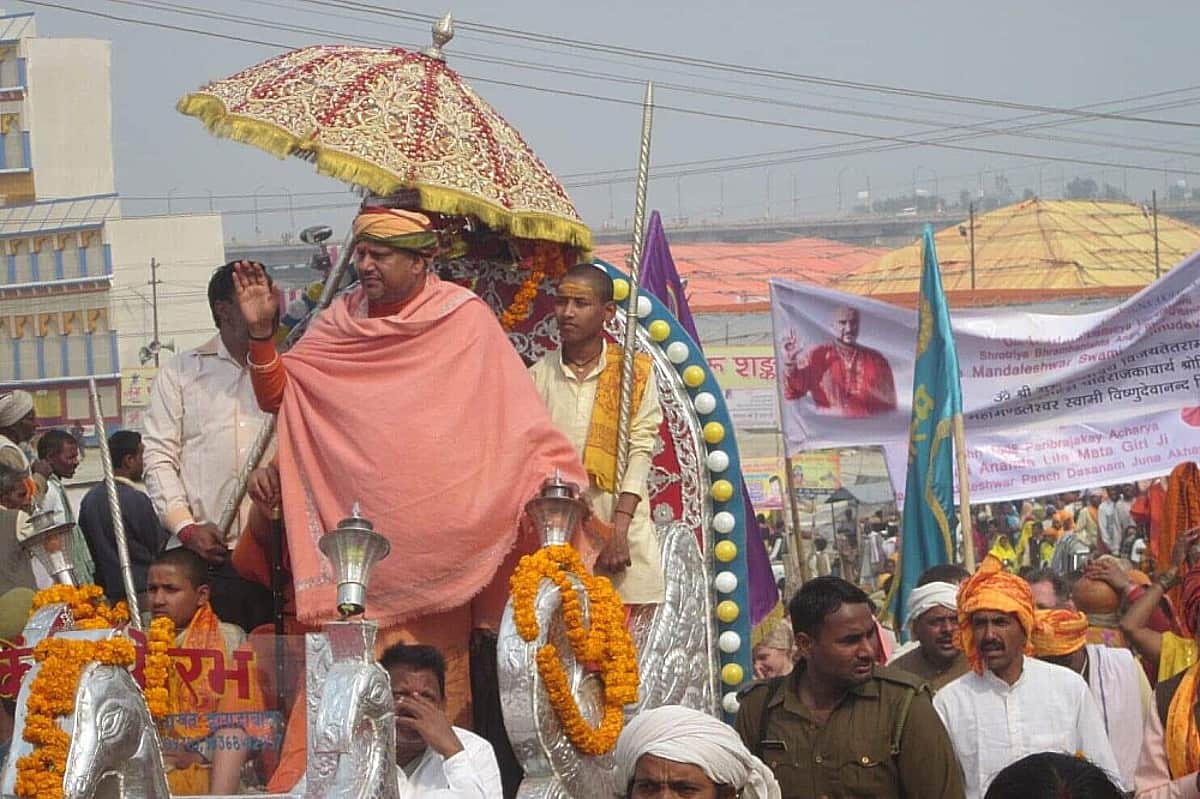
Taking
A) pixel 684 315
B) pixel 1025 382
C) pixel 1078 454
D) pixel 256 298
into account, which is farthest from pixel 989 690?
pixel 1025 382

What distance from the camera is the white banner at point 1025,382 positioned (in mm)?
12375

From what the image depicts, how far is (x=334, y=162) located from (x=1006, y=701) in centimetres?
269

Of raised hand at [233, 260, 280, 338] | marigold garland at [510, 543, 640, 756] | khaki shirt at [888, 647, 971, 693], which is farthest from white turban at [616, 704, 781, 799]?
khaki shirt at [888, 647, 971, 693]

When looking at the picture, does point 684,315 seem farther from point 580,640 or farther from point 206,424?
point 580,640

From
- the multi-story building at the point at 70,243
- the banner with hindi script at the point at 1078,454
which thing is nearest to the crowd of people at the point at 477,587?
the banner with hindi script at the point at 1078,454

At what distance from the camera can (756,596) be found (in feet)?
27.8

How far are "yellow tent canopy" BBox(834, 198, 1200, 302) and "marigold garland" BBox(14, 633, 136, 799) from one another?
142 ft

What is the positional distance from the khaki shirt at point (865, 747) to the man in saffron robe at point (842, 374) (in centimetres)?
786

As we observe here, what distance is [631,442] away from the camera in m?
7.18

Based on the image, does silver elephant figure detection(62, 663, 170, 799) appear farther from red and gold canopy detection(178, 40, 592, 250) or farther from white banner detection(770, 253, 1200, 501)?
white banner detection(770, 253, 1200, 501)

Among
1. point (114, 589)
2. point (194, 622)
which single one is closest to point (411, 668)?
point (194, 622)

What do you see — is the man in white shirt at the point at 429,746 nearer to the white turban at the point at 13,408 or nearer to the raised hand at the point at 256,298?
the raised hand at the point at 256,298

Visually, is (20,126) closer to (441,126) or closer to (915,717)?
(441,126)

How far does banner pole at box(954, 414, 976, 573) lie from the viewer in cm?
1077
